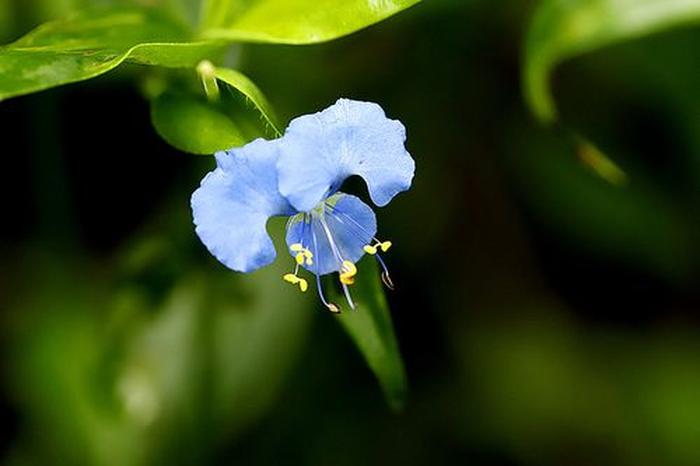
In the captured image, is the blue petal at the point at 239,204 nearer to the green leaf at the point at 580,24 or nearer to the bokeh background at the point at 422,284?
the green leaf at the point at 580,24

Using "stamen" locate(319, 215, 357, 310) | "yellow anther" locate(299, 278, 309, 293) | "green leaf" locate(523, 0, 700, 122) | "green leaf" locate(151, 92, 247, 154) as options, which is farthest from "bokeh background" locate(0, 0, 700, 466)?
"yellow anther" locate(299, 278, 309, 293)

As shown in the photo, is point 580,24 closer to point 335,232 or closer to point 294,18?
point 294,18

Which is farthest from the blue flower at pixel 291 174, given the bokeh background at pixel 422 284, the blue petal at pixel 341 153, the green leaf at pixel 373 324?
the bokeh background at pixel 422 284

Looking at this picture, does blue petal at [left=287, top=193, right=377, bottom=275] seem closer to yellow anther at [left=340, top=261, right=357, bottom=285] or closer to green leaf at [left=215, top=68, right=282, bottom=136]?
yellow anther at [left=340, top=261, right=357, bottom=285]

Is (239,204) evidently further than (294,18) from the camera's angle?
No

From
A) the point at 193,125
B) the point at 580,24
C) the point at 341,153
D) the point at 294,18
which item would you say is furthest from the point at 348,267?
the point at 580,24

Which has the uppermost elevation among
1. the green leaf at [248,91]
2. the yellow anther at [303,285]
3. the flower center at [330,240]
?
the green leaf at [248,91]
